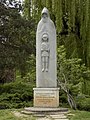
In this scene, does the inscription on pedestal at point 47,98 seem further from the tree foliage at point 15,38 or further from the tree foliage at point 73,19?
the tree foliage at point 15,38

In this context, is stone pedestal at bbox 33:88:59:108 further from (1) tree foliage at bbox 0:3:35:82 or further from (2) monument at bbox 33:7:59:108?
(1) tree foliage at bbox 0:3:35:82

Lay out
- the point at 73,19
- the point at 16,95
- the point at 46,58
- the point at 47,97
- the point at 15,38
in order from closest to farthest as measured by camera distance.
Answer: the point at 47,97 < the point at 46,58 < the point at 73,19 < the point at 16,95 < the point at 15,38

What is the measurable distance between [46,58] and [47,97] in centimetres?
114

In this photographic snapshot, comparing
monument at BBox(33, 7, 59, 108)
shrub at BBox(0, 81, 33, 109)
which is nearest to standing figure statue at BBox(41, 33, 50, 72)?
monument at BBox(33, 7, 59, 108)

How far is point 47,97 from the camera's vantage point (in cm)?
903

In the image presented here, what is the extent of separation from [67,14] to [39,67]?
2.31m

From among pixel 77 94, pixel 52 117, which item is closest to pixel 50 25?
pixel 52 117

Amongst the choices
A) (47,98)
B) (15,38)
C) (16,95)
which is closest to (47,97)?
(47,98)

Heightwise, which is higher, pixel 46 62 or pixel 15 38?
pixel 15 38

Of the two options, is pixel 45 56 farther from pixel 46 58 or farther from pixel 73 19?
pixel 73 19

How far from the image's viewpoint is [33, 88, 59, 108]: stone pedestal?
902cm

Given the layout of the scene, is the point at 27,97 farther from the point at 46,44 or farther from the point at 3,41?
the point at 46,44

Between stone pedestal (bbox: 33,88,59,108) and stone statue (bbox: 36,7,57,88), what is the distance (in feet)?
0.91

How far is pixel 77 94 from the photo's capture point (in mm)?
12555
